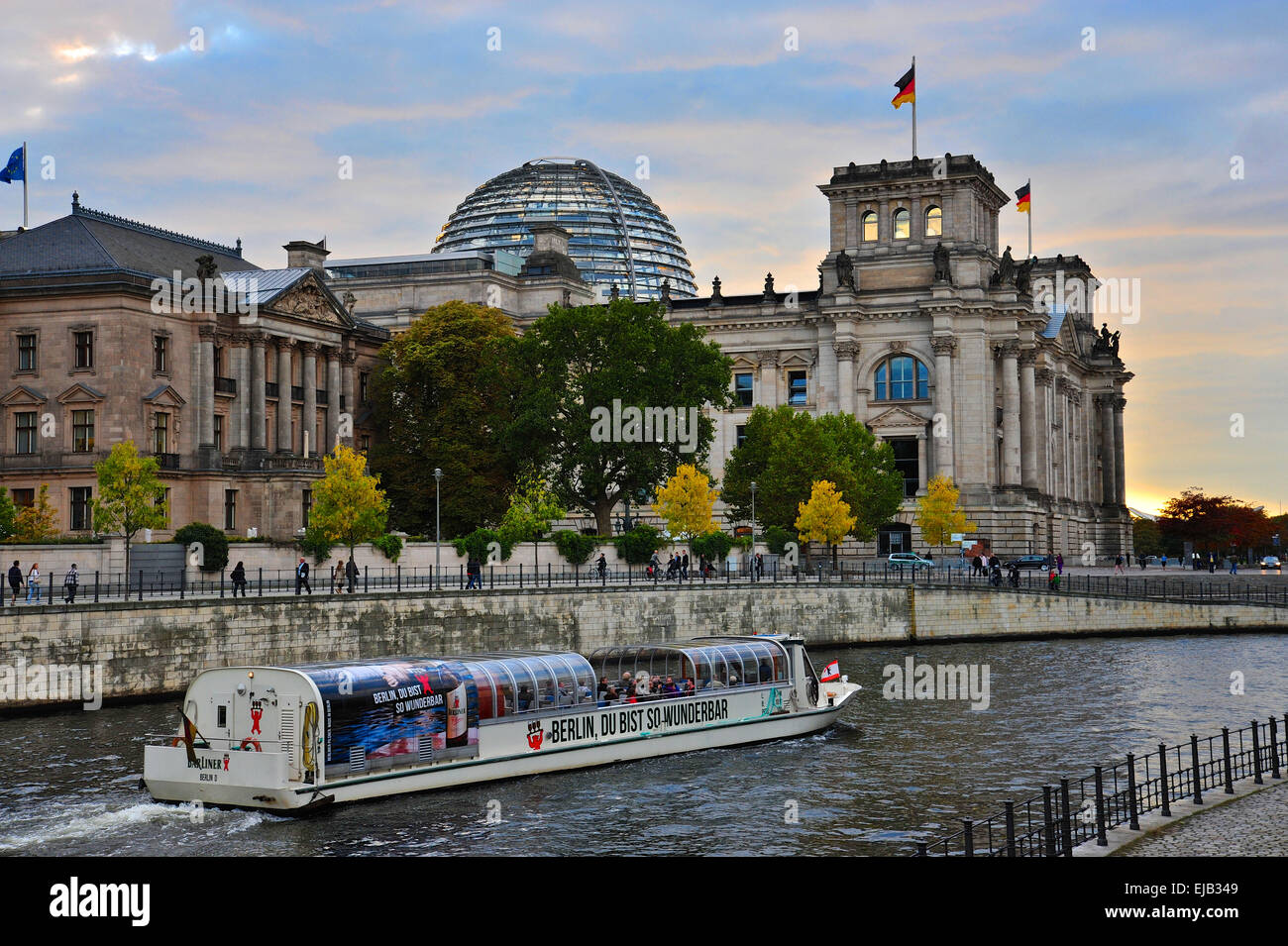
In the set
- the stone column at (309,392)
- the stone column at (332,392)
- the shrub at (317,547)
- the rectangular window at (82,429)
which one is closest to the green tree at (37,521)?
the rectangular window at (82,429)

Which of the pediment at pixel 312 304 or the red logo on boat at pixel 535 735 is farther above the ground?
the pediment at pixel 312 304

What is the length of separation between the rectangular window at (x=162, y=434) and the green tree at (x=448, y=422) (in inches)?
679

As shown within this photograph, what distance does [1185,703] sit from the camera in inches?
1903

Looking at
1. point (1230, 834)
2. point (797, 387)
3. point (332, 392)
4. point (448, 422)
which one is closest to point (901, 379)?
point (797, 387)

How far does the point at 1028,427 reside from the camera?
124 m

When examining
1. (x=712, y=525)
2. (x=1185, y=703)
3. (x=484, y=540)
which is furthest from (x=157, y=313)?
(x=1185, y=703)

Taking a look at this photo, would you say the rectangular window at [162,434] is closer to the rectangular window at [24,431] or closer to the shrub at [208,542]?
the rectangular window at [24,431]

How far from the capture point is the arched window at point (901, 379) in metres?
120

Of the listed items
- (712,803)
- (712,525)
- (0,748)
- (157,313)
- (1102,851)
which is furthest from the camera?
(712,525)

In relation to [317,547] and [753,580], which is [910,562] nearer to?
[753,580]

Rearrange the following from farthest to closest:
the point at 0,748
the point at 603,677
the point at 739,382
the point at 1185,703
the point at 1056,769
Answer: the point at 739,382 < the point at 1185,703 < the point at 603,677 < the point at 0,748 < the point at 1056,769
